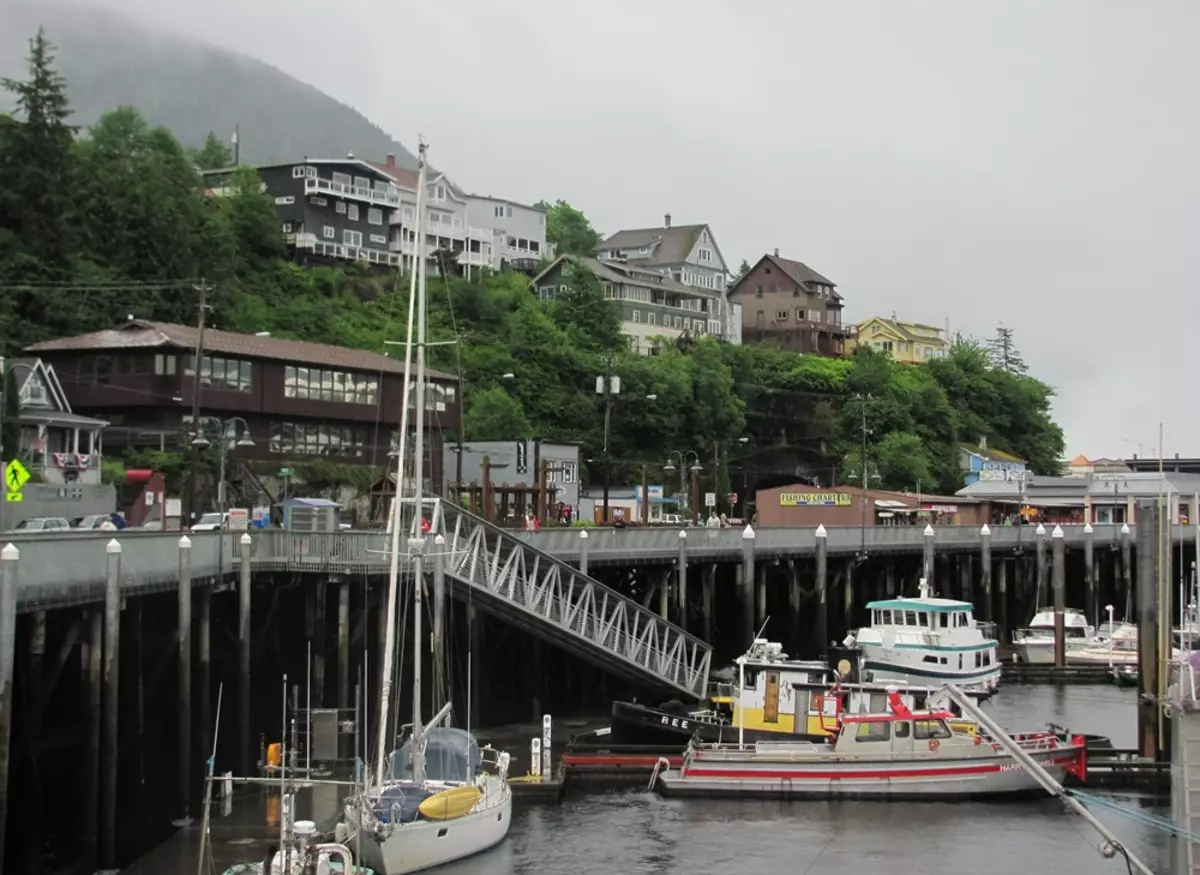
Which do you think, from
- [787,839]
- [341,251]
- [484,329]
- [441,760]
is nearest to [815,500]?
[484,329]

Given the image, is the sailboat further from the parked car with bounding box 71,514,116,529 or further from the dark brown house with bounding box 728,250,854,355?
the dark brown house with bounding box 728,250,854,355

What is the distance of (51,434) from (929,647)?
110 feet

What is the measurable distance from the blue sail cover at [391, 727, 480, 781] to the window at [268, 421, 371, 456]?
4282 centimetres

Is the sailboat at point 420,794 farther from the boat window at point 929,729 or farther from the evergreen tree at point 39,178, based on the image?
the evergreen tree at point 39,178

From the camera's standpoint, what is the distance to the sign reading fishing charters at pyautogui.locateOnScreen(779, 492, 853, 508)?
278 ft

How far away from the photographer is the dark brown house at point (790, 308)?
15838 centimetres

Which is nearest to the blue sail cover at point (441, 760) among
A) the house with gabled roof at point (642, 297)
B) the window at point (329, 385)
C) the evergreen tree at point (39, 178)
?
the window at point (329, 385)

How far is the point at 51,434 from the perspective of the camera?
204 feet

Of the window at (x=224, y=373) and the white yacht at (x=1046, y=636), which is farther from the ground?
the window at (x=224, y=373)

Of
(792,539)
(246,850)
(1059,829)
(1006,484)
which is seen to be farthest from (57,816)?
(1006,484)

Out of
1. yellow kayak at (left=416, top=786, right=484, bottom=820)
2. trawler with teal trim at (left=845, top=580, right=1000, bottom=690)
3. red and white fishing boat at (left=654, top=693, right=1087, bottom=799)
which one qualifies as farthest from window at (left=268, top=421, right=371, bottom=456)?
yellow kayak at (left=416, top=786, right=484, bottom=820)

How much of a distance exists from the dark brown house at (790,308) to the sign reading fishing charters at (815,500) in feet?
238

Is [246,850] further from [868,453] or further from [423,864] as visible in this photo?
[868,453]

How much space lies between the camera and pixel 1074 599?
8581 cm
